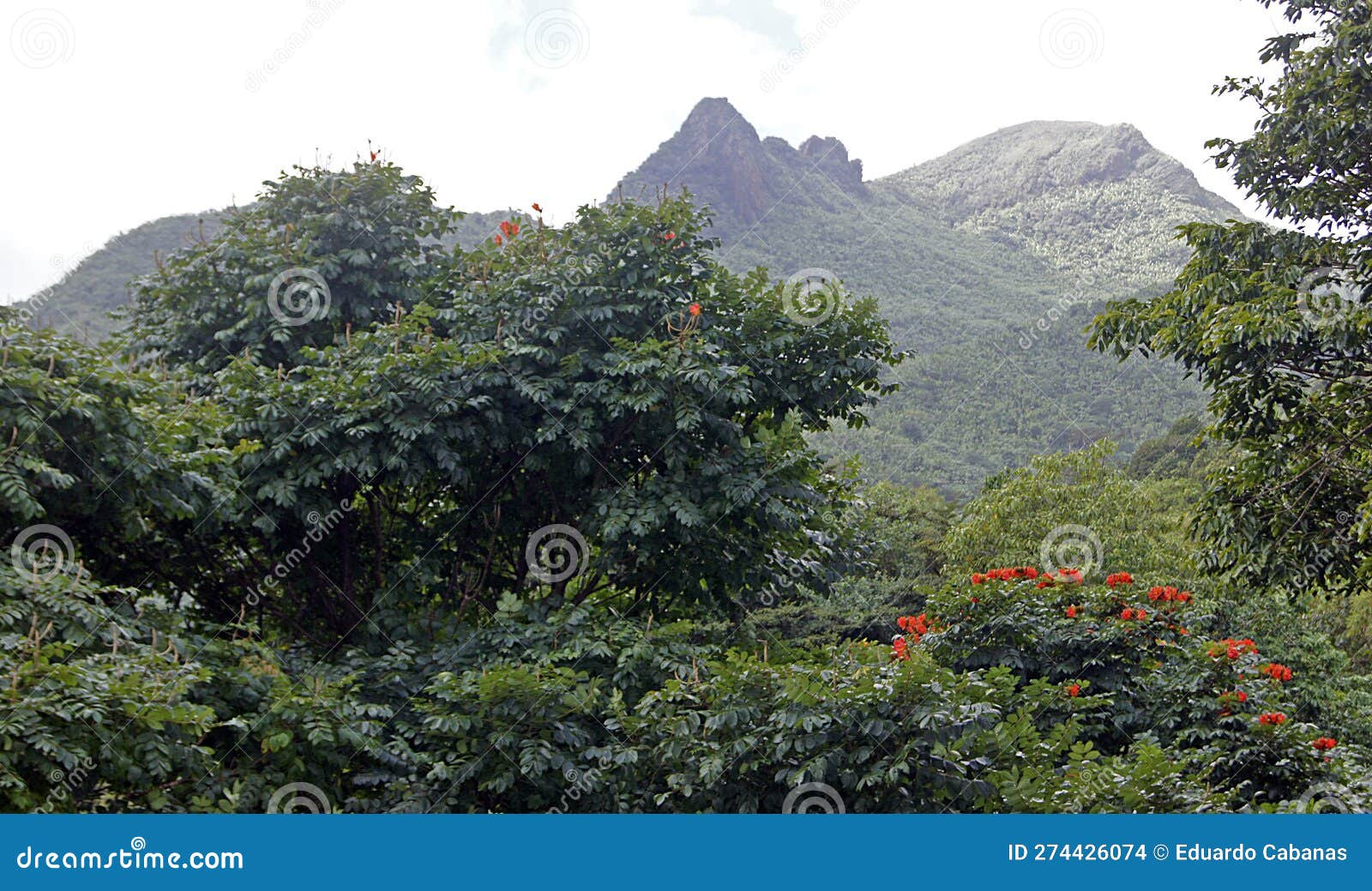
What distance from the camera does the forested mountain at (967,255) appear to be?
44.1 meters

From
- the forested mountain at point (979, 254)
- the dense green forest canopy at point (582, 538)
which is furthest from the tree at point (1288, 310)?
the forested mountain at point (979, 254)

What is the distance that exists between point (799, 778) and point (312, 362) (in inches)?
199

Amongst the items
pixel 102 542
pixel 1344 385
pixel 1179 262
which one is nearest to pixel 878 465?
pixel 1344 385

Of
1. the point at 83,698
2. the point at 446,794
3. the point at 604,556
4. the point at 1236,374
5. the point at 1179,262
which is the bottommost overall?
the point at 446,794

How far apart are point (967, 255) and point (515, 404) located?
7515cm

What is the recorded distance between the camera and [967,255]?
7838cm

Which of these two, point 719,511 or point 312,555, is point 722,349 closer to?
point 719,511

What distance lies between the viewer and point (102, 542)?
21.7 ft

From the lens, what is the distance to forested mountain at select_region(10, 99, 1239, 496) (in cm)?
4412

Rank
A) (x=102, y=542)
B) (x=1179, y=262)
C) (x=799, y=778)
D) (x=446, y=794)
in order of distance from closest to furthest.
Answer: (x=799, y=778)
(x=446, y=794)
(x=102, y=542)
(x=1179, y=262)

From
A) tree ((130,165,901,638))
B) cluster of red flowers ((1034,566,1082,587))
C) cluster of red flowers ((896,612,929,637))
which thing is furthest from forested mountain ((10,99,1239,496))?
cluster of red flowers ((1034,566,1082,587))

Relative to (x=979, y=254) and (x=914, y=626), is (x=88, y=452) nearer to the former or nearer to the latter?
(x=914, y=626)

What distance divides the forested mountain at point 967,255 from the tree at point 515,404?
88 centimetres

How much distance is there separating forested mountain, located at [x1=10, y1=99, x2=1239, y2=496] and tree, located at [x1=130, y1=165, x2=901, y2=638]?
0.88 metres
